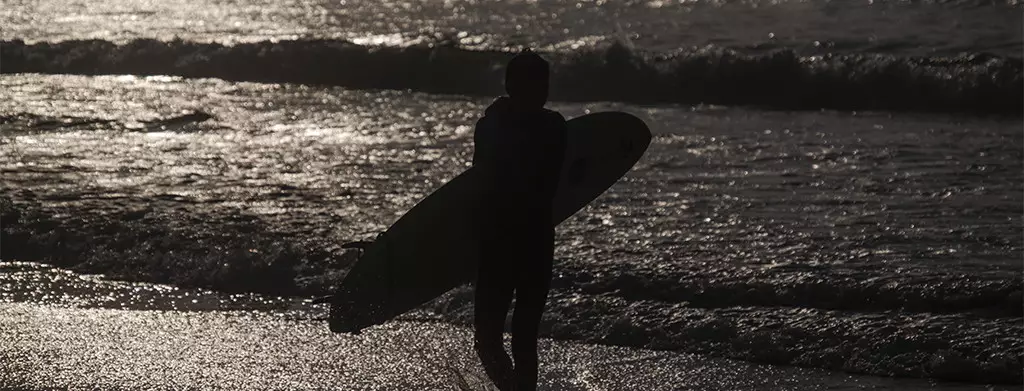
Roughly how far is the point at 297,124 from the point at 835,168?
610 centimetres

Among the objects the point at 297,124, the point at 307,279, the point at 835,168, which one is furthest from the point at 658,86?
the point at 307,279

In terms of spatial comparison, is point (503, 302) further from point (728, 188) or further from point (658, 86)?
point (658, 86)

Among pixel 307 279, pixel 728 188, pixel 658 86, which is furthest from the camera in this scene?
pixel 658 86

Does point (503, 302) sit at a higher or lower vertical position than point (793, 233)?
higher

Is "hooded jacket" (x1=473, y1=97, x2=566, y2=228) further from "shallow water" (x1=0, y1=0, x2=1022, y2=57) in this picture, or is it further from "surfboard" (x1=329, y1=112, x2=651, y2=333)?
"shallow water" (x1=0, y1=0, x2=1022, y2=57)

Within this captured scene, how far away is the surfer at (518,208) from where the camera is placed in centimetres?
463

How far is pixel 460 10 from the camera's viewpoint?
25.2m

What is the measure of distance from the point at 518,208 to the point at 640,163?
258 inches

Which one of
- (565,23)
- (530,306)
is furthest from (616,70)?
(530,306)

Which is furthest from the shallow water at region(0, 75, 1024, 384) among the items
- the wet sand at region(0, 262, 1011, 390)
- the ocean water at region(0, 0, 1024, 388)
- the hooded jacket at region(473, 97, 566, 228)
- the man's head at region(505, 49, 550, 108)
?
the man's head at region(505, 49, 550, 108)

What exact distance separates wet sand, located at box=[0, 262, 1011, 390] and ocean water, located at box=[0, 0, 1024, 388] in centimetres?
22

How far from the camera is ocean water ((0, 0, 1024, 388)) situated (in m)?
6.97

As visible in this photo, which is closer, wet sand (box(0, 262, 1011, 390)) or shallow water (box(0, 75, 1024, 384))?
wet sand (box(0, 262, 1011, 390))

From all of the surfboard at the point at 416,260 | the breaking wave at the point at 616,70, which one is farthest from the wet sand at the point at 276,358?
the breaking wave at the point at 616,70
